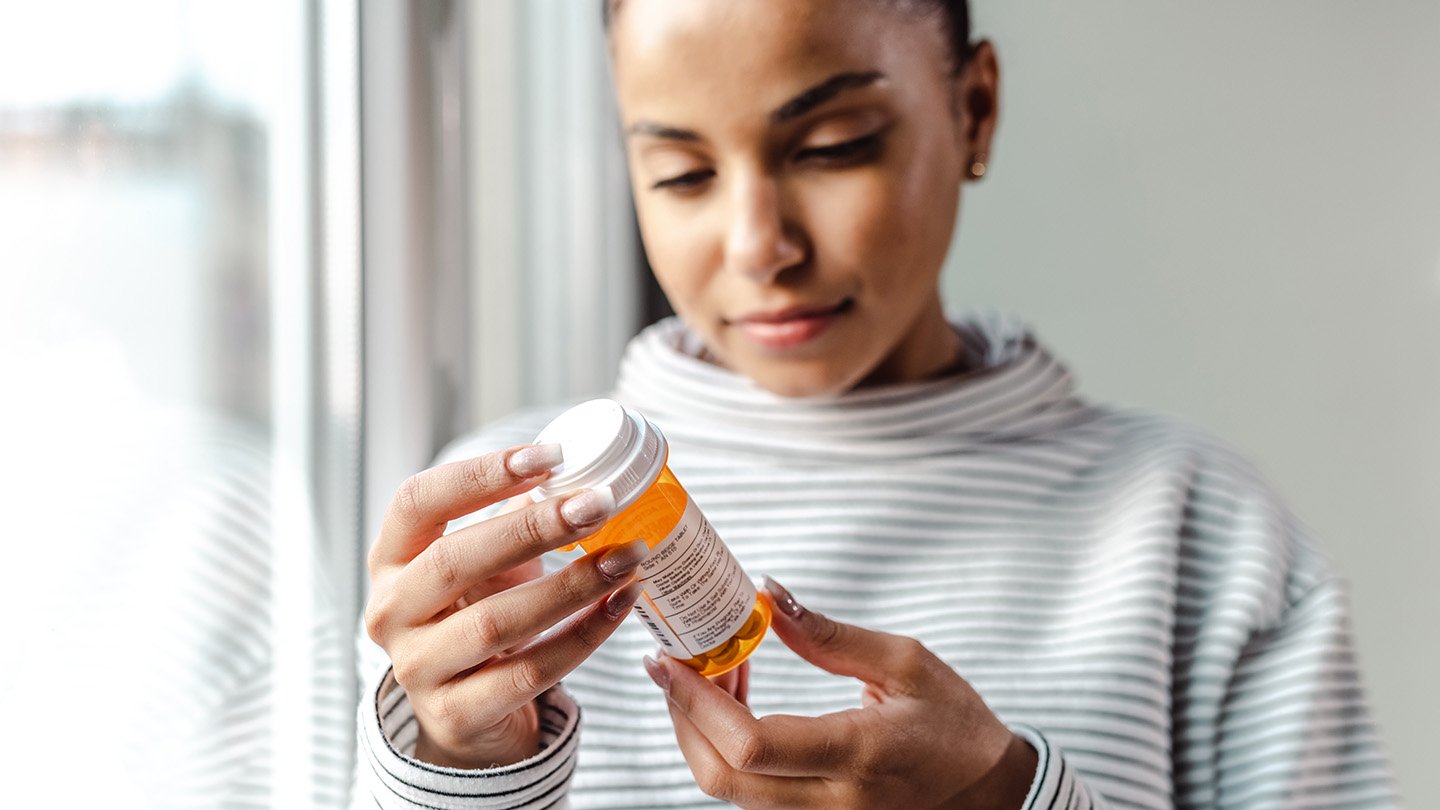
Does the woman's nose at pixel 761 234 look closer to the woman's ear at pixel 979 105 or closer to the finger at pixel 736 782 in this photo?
the woman's ear at pixel 979 105

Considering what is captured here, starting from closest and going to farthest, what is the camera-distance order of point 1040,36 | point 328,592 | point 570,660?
1. point 570,660
2. point 328,592
3. point 1040,36

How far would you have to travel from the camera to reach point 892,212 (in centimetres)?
88

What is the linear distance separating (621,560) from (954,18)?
0.59 m

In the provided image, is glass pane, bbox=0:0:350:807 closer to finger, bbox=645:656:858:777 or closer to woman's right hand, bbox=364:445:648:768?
woman's right hand, bbox=364:445:648:768

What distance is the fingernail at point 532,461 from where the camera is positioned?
0.59m

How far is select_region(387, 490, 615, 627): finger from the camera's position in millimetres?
572

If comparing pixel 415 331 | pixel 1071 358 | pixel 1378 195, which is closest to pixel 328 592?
pixel 415 331

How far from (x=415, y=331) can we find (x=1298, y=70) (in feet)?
4.01

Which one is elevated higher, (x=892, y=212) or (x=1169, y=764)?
(x=892, y=212)

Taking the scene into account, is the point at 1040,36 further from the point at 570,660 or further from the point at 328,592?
the point at 570,660

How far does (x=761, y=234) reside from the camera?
33.2 inches

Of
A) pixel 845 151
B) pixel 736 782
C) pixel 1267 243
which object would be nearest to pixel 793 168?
pixel 845 151

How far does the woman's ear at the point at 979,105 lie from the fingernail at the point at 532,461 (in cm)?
53

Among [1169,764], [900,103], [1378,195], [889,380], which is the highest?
[900,103]
